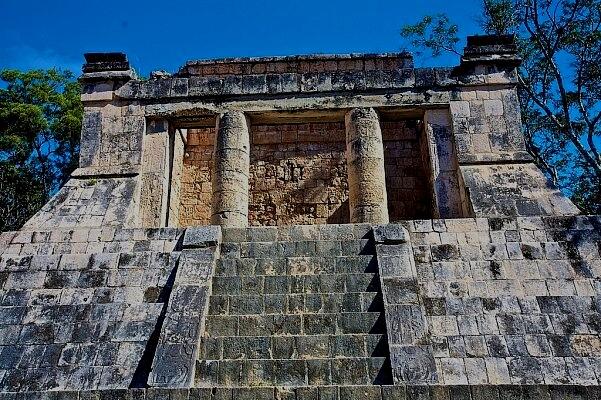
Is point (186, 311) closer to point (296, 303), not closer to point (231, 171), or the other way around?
point (296, 303)

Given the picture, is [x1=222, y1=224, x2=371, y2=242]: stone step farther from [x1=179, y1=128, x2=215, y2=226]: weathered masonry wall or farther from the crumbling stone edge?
[x1=179, y1=128, x2=215, y2=226]: weathered masonry wall

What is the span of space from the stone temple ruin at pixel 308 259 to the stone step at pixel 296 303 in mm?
24

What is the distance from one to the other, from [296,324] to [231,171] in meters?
4.12

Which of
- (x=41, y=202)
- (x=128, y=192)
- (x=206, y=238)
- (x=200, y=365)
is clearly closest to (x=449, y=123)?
(x=206, y=238)

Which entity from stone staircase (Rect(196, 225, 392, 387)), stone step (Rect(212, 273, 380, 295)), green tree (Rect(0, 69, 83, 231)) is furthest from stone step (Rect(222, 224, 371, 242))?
green tree (Rect(0, 69, 83, 231))

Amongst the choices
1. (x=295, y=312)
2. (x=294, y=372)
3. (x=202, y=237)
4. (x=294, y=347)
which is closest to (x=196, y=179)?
(x=202, y=237)

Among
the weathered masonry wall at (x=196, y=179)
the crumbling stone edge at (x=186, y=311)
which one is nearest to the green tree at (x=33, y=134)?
the weathered masonry wall at (x=196, y=179)

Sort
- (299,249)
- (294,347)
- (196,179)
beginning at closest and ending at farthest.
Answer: (294,347), (299,249), (196,179)

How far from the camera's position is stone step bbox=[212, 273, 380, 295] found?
281 inches

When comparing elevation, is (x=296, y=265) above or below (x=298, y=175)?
below

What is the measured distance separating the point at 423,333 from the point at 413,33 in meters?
11.0

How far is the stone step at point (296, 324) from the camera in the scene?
6.49 m

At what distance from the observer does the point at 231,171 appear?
10.0m

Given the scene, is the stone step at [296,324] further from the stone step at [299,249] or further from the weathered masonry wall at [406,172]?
the weathered masonry wall at [406,172]
